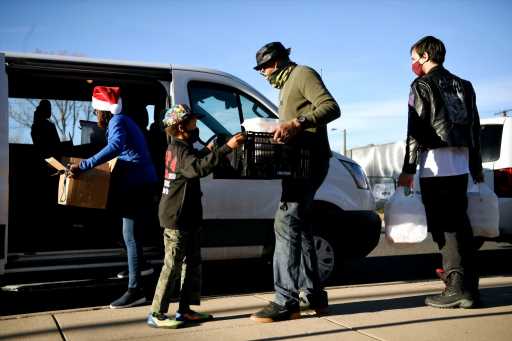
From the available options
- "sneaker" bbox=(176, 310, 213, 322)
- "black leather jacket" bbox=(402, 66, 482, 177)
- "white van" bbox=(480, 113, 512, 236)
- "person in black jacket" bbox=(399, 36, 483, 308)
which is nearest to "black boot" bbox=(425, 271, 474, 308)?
"person in black jacket" bbox=(399, 36, 483, 308)

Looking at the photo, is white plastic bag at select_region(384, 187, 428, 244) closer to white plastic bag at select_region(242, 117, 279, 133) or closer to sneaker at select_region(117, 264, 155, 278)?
white plastic bag at select_region(242, 117, 279, 133)

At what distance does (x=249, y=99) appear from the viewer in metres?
5.34

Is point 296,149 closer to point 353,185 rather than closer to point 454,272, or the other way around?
point 454,272

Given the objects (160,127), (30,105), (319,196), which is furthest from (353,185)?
(30,105)

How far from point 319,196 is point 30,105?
351cm

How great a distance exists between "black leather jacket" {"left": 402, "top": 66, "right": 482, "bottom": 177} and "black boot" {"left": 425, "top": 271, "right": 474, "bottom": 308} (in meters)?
0.83

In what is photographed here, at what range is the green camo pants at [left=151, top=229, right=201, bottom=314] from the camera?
362cm

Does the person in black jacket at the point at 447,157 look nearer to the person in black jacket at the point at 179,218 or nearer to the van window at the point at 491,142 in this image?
the person in black jacket at the point at 179,218

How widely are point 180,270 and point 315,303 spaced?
103 centimetres

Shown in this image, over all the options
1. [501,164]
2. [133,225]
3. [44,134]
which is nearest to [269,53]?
[133,225]

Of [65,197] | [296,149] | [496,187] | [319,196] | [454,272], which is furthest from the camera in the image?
[496,187]

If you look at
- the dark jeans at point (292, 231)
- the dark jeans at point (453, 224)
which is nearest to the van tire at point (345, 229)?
the dark jeans at point (453, 224)

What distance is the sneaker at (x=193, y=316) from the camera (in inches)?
145

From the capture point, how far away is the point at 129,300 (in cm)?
430
